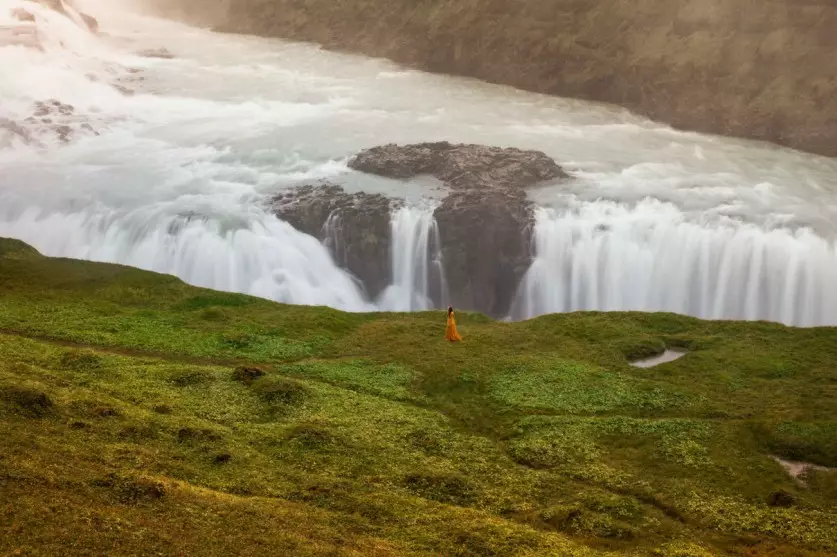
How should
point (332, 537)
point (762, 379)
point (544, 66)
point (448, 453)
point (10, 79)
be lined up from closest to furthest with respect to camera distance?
point (332, 537), point (448, 453), point (762, 379), point (10, 79), point (544, 66)

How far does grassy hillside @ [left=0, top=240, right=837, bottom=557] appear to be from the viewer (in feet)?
57.5

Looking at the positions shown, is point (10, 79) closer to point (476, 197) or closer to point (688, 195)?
point (476, 197)

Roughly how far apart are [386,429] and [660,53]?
217 feet

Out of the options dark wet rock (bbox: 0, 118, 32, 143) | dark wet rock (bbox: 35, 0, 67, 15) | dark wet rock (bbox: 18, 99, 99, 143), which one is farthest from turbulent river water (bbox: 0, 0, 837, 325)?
dark wet rock (bbox: 35, 0, 67, 15)

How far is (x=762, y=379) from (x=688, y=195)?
27.5 m

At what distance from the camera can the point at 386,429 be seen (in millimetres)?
24719

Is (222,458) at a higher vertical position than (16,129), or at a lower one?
lower

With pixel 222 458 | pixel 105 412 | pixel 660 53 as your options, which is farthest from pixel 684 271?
pixel 660 53

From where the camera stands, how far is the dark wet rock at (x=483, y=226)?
4888cm

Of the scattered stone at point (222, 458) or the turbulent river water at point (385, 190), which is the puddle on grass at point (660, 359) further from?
the scattered stone at point (222, 458)

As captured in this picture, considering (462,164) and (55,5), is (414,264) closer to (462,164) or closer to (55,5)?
(462,164)

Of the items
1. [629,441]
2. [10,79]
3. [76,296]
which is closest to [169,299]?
[76,296]

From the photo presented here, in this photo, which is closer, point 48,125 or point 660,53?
point 48,125

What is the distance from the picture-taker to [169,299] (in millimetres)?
36812
